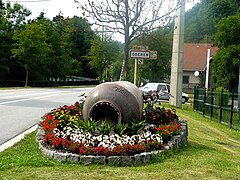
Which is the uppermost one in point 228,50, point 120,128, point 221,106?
point 228,50

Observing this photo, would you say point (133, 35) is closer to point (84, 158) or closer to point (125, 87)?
point (125, 87)

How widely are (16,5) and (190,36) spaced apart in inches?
1906

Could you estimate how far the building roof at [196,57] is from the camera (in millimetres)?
60344

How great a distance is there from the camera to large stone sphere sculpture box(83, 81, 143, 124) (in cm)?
866

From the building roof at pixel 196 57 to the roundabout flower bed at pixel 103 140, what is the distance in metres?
51.1

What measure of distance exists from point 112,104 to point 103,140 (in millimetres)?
1102

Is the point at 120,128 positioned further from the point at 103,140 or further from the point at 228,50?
the point at 228,50

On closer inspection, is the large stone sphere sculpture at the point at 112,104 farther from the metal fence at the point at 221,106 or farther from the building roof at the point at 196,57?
the building roof at the point at 196,57

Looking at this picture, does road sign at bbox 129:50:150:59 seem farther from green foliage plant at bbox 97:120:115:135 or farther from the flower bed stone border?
the flower bed stone border

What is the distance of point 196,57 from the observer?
62.3 meters

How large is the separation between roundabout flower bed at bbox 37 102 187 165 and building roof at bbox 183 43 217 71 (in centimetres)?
5114

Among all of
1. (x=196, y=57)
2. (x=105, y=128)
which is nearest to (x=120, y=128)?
(x=105, y=128)

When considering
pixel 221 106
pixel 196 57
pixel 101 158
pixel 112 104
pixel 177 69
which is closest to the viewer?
pixel 101 158

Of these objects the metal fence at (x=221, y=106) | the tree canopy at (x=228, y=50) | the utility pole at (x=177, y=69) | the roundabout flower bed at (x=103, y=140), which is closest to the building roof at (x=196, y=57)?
the tree canopy at (x=228, y=50)
